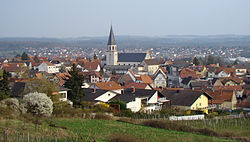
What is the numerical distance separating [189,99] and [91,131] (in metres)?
16.9

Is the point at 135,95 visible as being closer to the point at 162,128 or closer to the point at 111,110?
the point at 111,110

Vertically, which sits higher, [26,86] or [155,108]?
[26,86]

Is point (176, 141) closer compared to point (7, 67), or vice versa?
point (176, 141)

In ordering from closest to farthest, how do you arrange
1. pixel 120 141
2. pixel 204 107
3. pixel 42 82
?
pixel 120 141, pixel 42 82, pixel 204 107

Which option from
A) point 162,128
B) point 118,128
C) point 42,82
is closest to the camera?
point 118,128

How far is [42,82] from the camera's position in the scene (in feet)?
85.3

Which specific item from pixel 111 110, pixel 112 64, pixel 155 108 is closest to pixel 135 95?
pixel 155 108

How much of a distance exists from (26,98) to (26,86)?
642 centimetres

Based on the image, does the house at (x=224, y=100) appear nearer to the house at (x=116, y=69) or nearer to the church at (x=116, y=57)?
the house at (x=116, y=69)

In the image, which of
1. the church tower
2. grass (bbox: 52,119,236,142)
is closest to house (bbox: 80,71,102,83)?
the church tower

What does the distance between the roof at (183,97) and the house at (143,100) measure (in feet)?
3.34

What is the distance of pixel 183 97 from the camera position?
3247 cm

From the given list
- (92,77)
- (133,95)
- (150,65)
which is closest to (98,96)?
(133,95)

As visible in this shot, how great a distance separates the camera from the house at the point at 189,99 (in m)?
31.2
